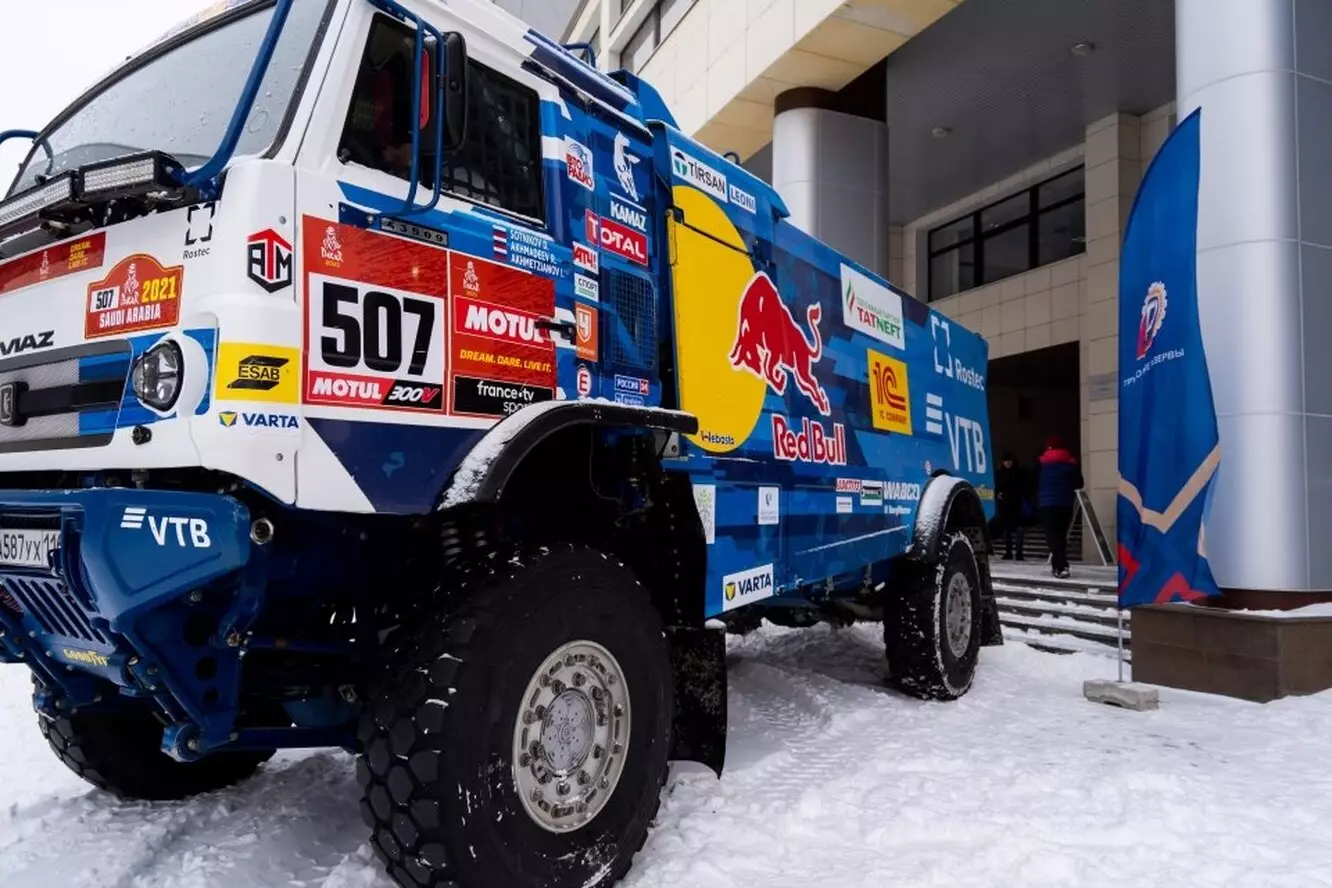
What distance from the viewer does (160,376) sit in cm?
254

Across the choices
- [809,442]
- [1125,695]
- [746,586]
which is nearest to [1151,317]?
[1125,695]

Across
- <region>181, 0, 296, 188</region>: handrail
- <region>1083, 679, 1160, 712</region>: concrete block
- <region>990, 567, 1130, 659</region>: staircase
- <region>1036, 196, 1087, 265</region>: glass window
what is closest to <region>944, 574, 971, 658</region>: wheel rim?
<region>1083, 679, 1160, 712</region>: concrete block

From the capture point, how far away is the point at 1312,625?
599cm

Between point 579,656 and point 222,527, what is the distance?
1.21m

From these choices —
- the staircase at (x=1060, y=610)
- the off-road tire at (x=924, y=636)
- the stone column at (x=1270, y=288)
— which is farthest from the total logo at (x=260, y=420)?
the staircase at (x=1060, y=610)

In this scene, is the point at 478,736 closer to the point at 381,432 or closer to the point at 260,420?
the point at 381,432

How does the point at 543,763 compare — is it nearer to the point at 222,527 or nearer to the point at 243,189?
the point at 222,527

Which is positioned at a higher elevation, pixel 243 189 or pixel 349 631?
pixel 243 189

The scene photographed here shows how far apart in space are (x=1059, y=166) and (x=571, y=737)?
14.8 metres

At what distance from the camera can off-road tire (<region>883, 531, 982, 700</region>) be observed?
596cm

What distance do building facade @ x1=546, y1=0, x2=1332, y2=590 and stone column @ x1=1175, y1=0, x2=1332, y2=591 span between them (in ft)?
0.04

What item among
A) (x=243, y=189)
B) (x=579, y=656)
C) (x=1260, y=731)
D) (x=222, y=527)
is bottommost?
(x=1260, y=731)

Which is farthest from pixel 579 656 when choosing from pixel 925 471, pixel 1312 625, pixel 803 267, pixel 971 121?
pixel 971 121

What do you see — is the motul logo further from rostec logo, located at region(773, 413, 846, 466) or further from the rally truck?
rostec logo, located at region(773, 413, 846, 466)
